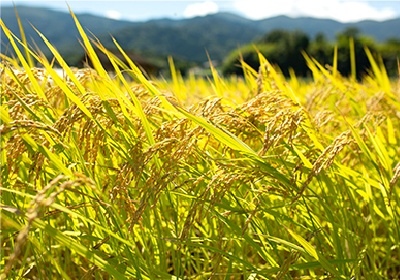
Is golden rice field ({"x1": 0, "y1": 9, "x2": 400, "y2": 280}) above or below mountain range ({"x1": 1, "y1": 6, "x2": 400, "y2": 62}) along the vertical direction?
below

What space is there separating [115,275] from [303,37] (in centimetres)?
7531

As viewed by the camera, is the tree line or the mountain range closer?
the tree line

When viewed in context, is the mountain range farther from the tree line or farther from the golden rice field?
the golden rice field

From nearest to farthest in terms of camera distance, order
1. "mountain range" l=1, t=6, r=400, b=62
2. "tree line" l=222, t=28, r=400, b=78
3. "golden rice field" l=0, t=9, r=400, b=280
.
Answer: "golden rice field" l=0, t=9, r=400, b=280, "tree line" l=222, t=28, r=400, b=78, "mountain range" l=1, t=6, r=400, b=62

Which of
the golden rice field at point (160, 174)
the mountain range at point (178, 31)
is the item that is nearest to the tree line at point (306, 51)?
the mountain range at point (178, 31)

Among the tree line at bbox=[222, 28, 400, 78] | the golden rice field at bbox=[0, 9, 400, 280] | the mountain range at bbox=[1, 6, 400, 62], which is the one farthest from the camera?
the mountain range at bbox=[1, 6, 400, 62]

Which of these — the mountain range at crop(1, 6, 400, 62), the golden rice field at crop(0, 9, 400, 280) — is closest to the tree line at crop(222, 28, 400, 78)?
the mountain range at crop(1, 6, 400, 62)

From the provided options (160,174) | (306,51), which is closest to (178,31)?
(306,51)

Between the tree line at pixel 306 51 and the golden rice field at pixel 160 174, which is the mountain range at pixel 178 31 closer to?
the tree line at pixel 306 51

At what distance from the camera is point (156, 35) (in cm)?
13200

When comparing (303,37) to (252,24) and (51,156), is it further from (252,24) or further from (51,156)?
(252,24)

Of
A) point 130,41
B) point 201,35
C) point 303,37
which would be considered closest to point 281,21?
point 201,35

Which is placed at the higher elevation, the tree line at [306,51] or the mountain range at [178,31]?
the mountain range at [178,31]

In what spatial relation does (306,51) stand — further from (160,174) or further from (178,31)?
(178,31)
